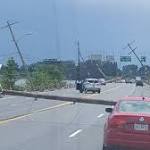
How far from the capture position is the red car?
15.0 metres

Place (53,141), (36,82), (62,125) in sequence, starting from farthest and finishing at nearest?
(36,82) → (62,125) → (53,141)

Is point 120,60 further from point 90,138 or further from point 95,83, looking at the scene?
point 90,138

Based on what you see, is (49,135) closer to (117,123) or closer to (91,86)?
(117,123)

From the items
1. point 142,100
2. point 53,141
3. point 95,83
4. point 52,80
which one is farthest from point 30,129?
point 52,80

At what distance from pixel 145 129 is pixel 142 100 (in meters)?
1.49

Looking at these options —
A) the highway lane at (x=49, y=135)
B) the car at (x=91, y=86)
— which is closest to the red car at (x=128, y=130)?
the highway lane at (x=49, y=135)

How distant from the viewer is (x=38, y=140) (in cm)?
1853

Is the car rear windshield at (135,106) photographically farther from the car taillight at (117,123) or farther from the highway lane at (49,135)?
the highway lane at (49,135)

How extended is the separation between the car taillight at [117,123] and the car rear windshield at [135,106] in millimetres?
527

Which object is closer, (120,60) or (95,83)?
(95,83)

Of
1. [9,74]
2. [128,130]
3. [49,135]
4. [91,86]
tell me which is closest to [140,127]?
[128,130]

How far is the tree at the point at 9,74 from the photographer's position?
7306cm

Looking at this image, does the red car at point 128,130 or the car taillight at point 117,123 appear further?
the car taillight at point 117,123

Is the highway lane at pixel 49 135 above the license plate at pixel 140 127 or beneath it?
beneath
